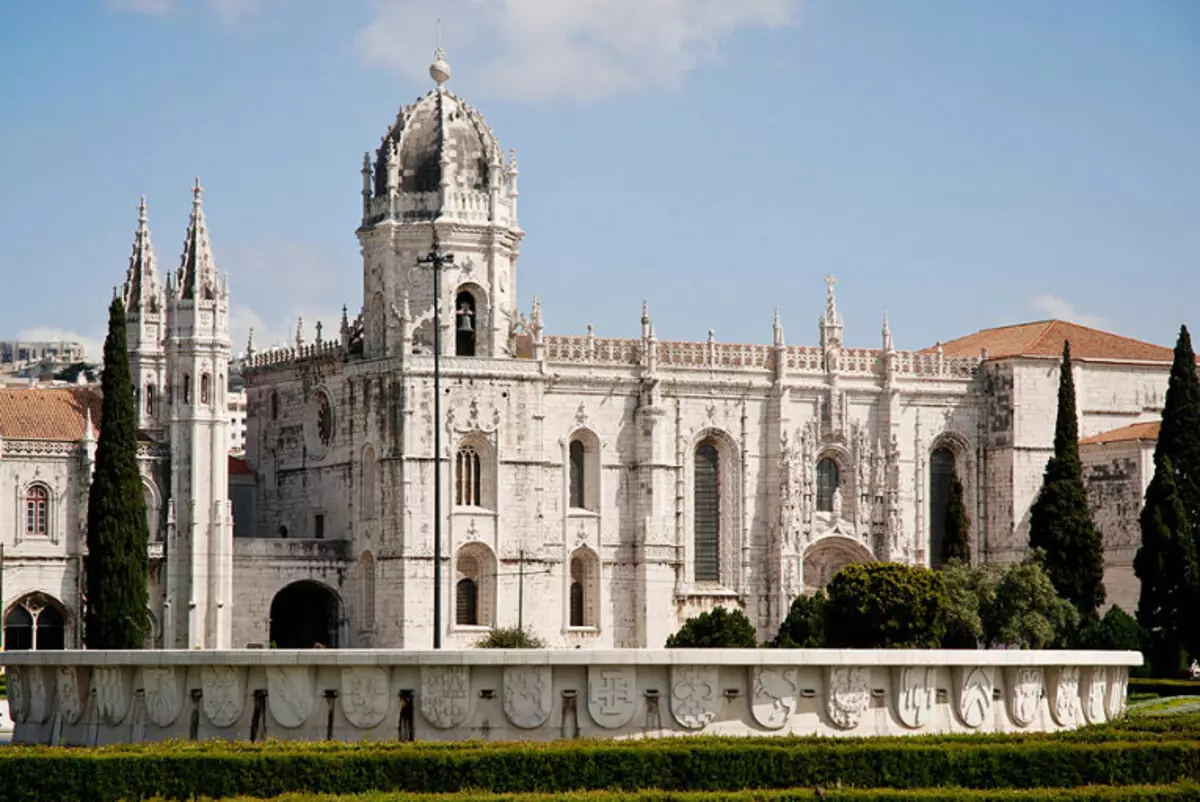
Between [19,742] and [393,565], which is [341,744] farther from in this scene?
[393,565]

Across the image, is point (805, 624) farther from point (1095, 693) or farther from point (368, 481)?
point (1095, 693)

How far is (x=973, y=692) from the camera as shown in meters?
40.5

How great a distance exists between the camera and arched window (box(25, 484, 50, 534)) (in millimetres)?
72250

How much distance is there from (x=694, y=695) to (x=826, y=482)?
47.0 m

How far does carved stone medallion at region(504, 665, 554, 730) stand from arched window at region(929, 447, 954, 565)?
50.0 metres

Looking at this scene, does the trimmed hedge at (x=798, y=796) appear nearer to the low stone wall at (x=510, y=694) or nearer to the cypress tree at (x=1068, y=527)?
the low stone wall at (x=510, y=694)

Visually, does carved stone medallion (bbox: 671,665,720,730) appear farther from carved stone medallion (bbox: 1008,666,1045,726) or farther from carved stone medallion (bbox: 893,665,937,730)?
carved stone medallion (bbox: 1008,666,1045,726)

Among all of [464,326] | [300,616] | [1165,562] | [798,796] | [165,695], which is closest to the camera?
[798,796]

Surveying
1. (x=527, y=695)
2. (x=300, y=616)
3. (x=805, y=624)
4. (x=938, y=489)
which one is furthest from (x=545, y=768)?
(x=938, y=489)

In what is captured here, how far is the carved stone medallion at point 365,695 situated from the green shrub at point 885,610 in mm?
31009

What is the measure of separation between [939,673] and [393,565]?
120ft

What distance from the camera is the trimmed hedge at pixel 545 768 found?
35.1m

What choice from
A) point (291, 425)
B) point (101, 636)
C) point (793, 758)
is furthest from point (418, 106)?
point (793, 758)

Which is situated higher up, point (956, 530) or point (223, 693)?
point (956, 530)
